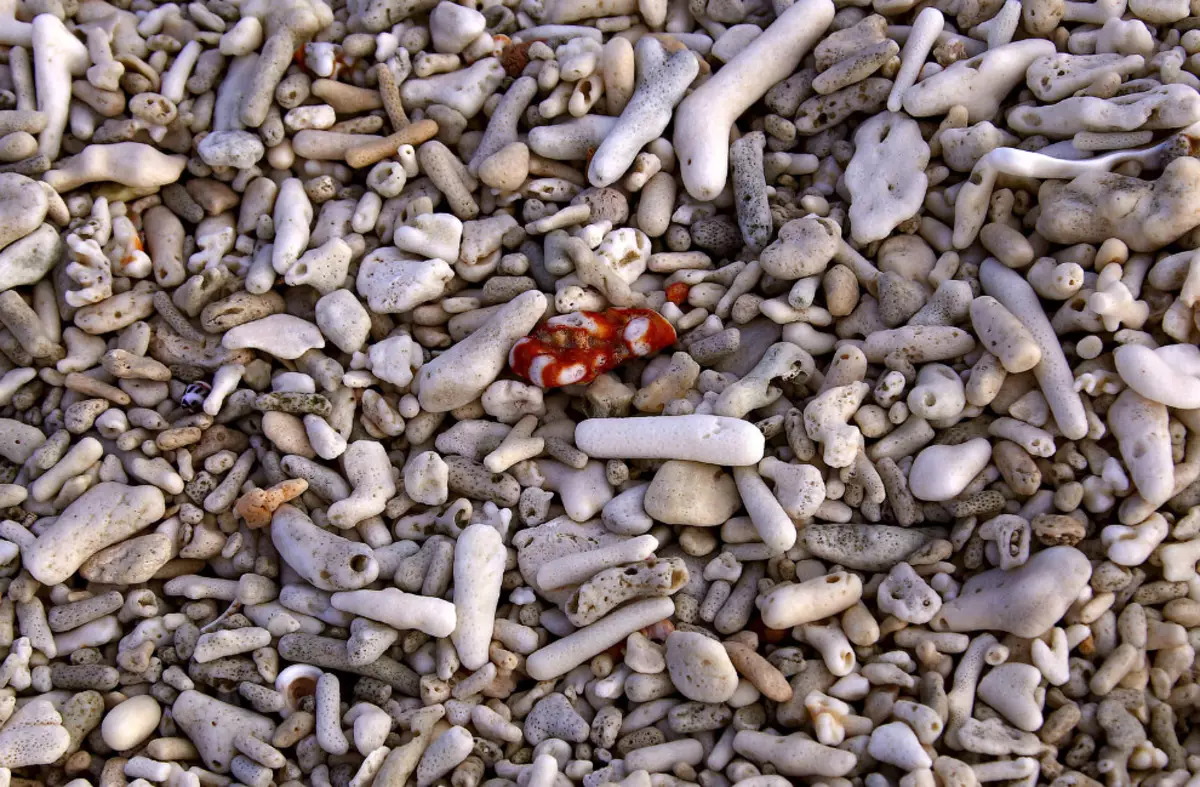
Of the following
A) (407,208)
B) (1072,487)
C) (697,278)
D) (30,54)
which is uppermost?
(30,54)

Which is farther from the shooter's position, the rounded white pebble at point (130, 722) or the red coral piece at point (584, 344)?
the red coral piece at point (584, 344)

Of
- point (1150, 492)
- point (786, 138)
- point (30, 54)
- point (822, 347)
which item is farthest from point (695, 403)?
point (30, 54)

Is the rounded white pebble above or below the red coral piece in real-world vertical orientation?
below

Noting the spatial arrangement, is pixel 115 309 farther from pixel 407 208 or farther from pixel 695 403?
pixel 695 403

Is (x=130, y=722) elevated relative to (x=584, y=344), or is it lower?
lower

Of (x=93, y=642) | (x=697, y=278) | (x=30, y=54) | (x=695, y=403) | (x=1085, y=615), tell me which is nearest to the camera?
(x=1085, y=615)

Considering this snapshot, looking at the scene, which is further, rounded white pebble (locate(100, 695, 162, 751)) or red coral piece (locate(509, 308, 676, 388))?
red coral piece (locate(509, 308, 676, 388))

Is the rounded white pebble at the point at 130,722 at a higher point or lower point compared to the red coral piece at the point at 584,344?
lower

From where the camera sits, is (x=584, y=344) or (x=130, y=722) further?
(x=584, y=344)
